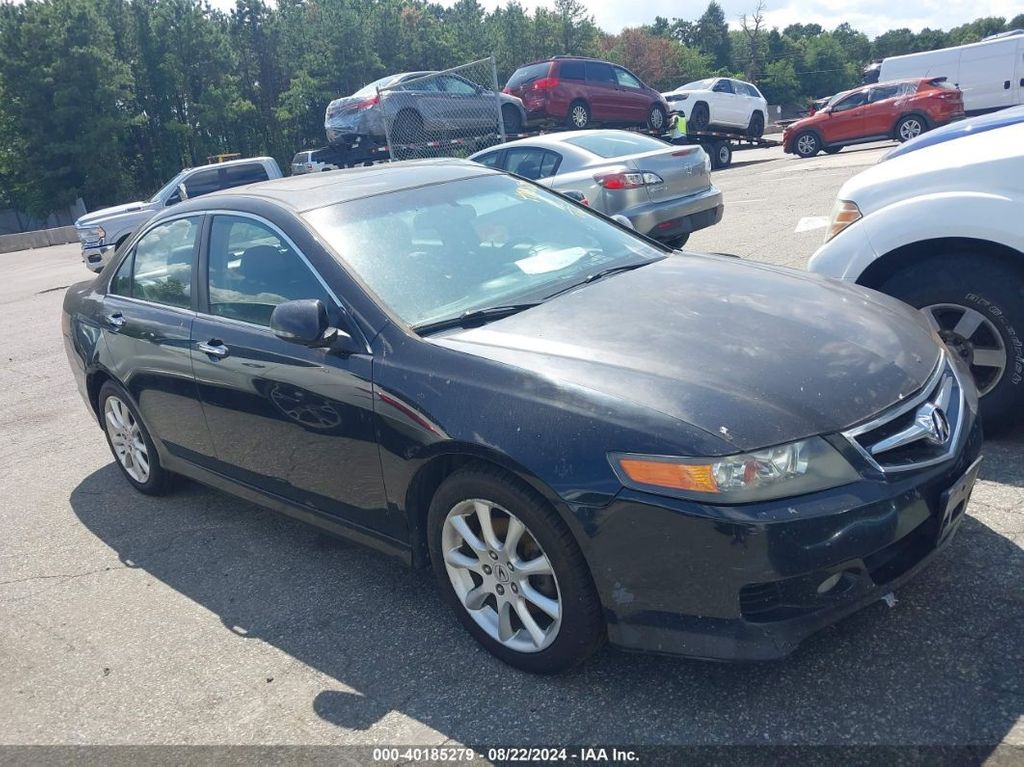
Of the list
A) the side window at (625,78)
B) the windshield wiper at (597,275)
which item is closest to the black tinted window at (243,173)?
the side window at (625,78)

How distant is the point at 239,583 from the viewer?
398cm

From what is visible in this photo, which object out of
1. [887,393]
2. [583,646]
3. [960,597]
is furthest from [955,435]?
[583,646]

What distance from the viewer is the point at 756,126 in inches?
1086

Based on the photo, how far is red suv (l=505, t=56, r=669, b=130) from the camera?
2059cm

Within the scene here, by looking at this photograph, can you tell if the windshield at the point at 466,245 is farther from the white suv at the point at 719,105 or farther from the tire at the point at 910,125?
the white suv at the point at 719,105

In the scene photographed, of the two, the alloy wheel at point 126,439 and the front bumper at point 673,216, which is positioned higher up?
the front bumper at point 673,216

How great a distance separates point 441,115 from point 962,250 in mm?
12531

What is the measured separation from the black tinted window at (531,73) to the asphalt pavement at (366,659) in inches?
699

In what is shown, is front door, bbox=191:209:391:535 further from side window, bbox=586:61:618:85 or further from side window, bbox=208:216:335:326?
side window, bbox=586:61:618:85

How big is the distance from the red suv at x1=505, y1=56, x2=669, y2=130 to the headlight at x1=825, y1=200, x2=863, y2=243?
54.9 feet

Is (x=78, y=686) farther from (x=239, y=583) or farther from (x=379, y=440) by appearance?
(x=379, y=440)

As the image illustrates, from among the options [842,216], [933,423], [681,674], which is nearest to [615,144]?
[842,216]

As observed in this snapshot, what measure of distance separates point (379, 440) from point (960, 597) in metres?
2.09

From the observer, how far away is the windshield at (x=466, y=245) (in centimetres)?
346
